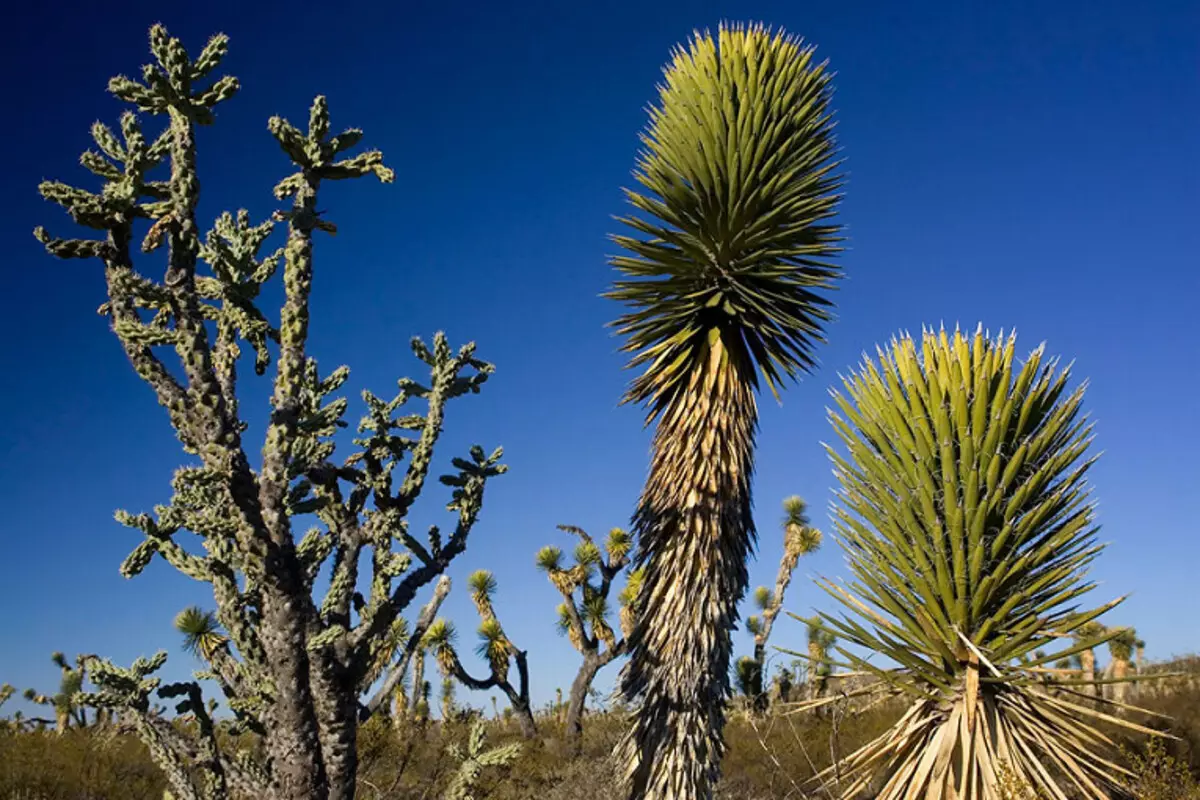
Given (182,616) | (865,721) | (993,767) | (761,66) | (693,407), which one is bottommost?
(865,721)

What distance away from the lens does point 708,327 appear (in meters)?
8.49

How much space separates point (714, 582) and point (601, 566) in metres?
9.24

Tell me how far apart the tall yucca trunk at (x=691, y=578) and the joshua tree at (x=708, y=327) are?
0.04ft

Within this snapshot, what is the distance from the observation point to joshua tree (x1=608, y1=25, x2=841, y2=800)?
738 cm

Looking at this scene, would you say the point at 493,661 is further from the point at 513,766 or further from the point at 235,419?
the point at 235,419

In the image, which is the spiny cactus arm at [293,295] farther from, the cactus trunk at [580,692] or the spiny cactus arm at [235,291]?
the cactus trunk at [580,692]

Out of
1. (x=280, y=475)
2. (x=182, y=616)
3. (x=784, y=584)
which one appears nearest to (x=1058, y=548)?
(x=280, y=475)

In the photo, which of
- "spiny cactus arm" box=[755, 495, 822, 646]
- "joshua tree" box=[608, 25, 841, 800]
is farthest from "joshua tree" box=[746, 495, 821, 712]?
"joshua tree" box=[608, 25, 841, 800]

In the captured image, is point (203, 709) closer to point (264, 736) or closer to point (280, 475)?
point (264, 736)

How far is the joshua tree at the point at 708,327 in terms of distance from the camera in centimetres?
738

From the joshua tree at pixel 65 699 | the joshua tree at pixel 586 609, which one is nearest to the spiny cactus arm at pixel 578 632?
the joshua tree at pixel 586 609

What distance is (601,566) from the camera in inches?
654

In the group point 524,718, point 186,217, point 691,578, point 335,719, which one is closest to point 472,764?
point 335,719

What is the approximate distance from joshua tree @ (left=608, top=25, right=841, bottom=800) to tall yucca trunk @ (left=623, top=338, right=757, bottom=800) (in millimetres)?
13
